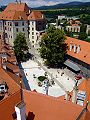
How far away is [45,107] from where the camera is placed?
19.5 m

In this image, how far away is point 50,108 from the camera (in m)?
19.4

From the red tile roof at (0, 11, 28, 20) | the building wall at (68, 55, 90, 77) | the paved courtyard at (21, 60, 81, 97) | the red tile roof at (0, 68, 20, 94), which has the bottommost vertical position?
the paved courtyard at (21, 60, 81, 97)

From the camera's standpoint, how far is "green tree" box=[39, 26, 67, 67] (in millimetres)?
57719

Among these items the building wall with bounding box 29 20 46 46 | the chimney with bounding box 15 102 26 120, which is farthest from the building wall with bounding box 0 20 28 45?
the chimney with bounding box 15 102 26 120

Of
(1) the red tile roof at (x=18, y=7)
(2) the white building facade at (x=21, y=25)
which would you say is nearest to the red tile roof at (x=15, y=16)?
(2) the white building facade at (x=21, y=25)

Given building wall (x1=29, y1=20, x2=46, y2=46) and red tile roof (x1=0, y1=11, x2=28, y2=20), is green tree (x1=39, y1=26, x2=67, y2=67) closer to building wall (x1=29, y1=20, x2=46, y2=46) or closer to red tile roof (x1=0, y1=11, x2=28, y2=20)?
building wall (x1=29, y1=20, x2=46, y2=46)

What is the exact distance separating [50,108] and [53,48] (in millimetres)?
38935

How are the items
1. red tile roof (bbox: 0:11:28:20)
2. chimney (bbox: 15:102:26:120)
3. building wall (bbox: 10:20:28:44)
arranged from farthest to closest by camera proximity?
1. building wall (bbox: 10:20:28:44)
2. red tile roof (bbox: 0:11:28:20)
3. chimney (bbox: 15:102:26:120)

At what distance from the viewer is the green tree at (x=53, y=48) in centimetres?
5772

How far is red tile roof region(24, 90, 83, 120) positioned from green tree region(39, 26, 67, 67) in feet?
123

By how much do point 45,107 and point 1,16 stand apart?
67072 millimetres

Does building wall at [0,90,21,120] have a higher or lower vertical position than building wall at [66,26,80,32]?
higher

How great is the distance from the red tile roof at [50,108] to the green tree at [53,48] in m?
37.6

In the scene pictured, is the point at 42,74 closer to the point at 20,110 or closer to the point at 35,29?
the point at 35,29
